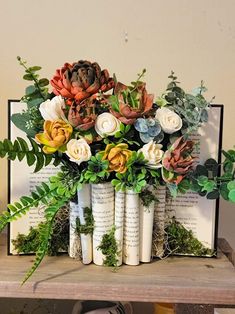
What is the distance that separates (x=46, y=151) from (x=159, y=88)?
0.49 m

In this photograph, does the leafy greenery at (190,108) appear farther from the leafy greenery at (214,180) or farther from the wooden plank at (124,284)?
the wooden plank at (124,284)

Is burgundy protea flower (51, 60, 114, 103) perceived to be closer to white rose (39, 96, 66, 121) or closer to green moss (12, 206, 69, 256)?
white rose (39, 96, 66, 121)

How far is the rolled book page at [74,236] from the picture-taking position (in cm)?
83

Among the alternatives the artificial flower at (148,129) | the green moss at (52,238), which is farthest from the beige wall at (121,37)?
the artificial flower at (148,129)

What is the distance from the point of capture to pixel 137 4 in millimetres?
1123

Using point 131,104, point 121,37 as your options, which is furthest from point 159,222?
point 121,37

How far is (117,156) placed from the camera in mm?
742

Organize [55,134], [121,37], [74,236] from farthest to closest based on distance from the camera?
1. [121,37]
2. [74,236]
3. [55,134]

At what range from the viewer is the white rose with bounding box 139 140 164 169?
75 cm

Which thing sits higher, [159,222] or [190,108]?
[190,108]

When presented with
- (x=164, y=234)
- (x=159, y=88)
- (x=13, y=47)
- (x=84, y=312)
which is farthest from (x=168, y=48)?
(x=84, y=312)

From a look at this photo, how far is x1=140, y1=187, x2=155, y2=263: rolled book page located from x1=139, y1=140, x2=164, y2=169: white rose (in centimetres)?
9

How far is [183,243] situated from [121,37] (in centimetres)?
57

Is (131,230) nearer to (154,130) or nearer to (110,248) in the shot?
(110,248)
